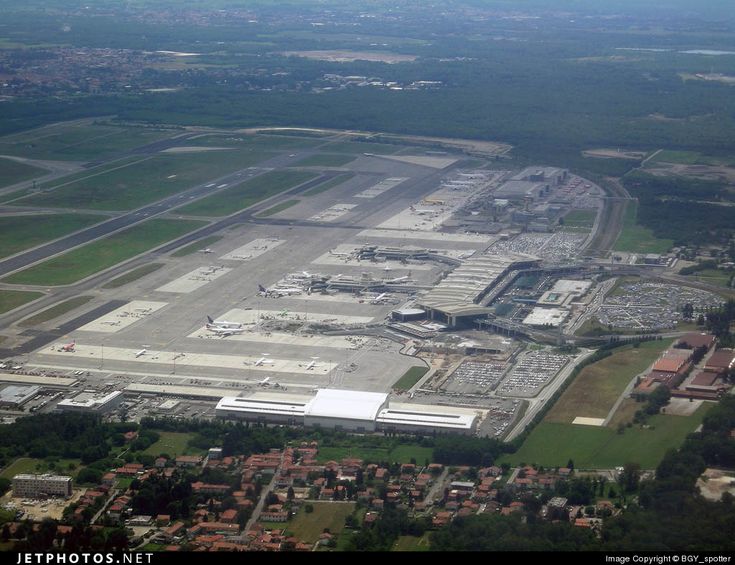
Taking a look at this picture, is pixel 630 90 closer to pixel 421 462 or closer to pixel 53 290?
pixel 53 290

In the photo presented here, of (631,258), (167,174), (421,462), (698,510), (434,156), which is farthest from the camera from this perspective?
(434,156)

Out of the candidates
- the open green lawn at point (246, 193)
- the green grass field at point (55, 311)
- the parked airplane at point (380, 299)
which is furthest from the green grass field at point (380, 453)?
the open green lawn at point (246, 193)

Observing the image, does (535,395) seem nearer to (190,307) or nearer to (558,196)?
(190,307)

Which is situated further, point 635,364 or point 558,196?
point 558,196

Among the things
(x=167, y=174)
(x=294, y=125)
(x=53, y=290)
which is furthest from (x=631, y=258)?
(x=294, y=125)

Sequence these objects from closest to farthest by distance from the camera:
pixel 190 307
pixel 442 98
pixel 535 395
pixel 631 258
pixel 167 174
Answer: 1. pixel 535 395
2. pixel 190 307
3. pixel 631 258
4. pixel 167 174
5. pixel 442 98

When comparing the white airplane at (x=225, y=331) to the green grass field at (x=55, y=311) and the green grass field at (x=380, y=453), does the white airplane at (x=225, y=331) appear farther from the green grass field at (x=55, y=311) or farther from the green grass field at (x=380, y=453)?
the green grass field at (x=380, y=453)

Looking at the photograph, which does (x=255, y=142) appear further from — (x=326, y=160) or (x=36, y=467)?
(x=36, y=467)
